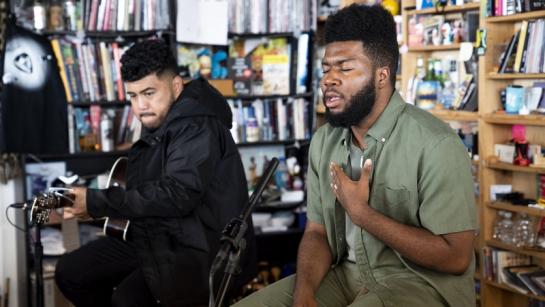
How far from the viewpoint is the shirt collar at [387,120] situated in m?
2.18

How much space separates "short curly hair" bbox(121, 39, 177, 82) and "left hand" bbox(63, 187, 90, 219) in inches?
19.0

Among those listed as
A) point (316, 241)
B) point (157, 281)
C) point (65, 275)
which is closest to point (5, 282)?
point (65, 275)

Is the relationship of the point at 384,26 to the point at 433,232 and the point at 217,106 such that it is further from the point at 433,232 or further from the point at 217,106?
the point at 217,106

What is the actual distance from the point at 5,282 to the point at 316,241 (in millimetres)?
2705

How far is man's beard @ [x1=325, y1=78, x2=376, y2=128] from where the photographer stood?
219 centimetres

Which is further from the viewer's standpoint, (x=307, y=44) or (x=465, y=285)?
(x=307, y=44)

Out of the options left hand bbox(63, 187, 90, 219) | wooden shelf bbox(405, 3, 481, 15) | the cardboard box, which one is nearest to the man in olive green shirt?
left hand bbox(63, 187, 90, 219)

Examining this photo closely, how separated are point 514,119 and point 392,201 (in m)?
1.79

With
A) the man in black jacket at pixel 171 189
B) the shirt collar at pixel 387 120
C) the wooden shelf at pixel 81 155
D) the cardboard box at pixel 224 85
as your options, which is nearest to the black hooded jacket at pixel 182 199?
the man in black jacket at pixel 171 189

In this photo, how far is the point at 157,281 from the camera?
2840 mm

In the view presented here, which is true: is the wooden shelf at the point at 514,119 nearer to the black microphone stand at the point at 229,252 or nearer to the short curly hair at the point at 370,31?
the short curly hair at the point at 370,31

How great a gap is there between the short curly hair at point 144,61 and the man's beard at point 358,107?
38.8 inches

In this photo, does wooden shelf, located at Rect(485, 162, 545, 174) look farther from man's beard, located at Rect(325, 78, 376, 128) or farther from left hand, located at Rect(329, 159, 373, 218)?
left hand, located at Rect(329, 159, 373, 218)

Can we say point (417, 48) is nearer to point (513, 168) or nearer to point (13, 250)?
point (513, 168)
